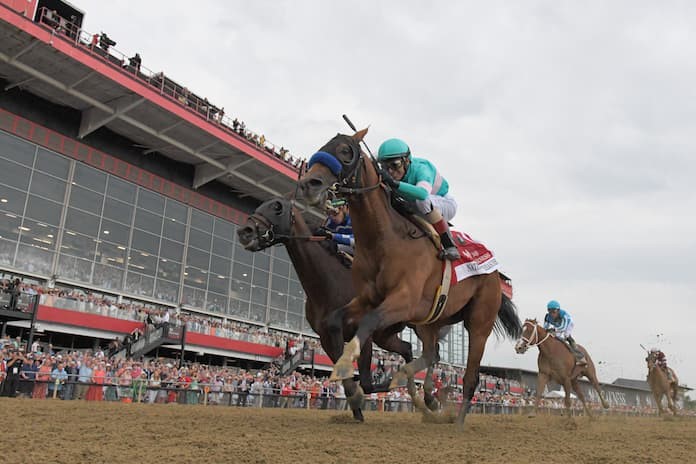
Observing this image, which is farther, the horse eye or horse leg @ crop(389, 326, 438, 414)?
horse leg @ crop(389, 326, 438, 414)

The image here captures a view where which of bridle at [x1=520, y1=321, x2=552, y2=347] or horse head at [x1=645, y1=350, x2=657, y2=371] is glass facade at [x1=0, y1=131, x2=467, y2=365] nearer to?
horse head at [x1=645, y1=350, x2=657, y2=371]

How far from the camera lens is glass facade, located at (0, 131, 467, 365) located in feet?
83.8

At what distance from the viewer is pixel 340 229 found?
7598mm

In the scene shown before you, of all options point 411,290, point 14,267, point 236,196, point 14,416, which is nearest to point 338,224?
point 411,290

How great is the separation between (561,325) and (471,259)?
881 centimetres

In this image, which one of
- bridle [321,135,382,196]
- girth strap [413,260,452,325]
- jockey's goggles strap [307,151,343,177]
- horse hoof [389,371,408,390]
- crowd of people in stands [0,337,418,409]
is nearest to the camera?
horse hoof [389,371,408,390]

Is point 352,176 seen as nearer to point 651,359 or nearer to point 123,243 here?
point 651,359

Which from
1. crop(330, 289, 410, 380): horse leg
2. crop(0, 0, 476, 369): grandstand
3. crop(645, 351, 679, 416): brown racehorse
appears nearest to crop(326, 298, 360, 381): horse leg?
crop(330, 289, 410, 380): horse leg

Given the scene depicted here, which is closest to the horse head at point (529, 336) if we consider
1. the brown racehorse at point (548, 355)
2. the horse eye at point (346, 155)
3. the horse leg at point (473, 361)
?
the brown racehorse at point (548, 355)

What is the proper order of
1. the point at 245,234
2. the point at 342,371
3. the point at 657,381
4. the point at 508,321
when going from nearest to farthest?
the point at 342,371 < the point at 245,234 < the point at 508,321 < the point at 657,381

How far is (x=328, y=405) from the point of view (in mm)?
16250

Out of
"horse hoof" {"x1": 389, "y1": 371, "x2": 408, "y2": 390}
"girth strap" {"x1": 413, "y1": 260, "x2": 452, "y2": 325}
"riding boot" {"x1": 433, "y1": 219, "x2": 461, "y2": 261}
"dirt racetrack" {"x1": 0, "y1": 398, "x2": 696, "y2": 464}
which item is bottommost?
"dirt racetrack" {"x1": 0, "y1": 398, "x2": 696, "y2": 464}

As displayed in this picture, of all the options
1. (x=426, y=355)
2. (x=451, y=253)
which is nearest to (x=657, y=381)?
(x=426, y=355)

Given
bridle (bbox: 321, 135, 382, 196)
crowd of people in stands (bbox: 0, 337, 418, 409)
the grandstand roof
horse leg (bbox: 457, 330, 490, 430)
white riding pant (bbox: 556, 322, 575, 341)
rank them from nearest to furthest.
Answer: bridle (bbox: 321, 135, 382, 196)
horse leg (bbox: 457, 330, 490, 430)
crowd of people in stands (bbox: 0, 337, 418, 409)
white riding pant (bbox: 556, 322, 575, 341)
the grandstand roof
